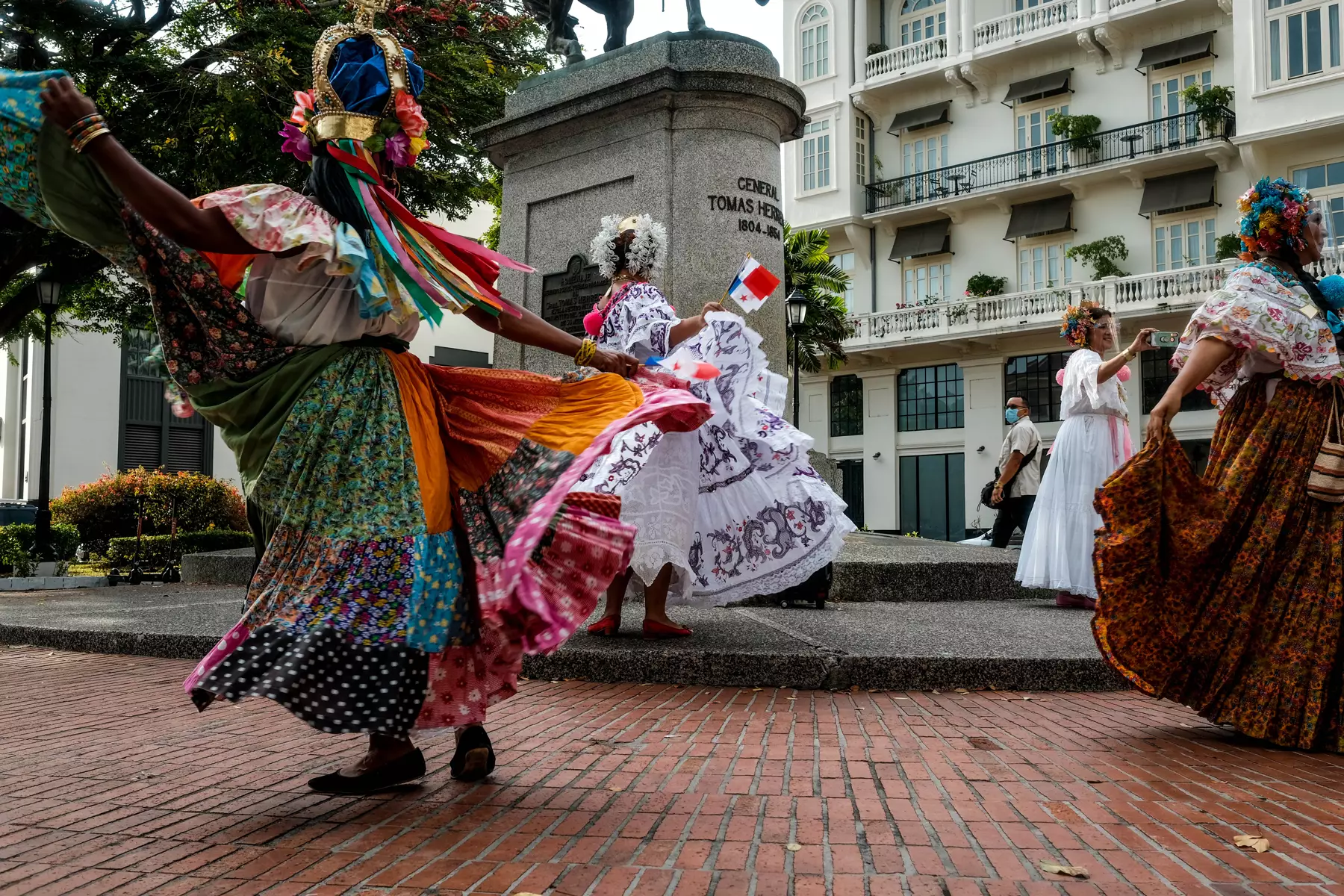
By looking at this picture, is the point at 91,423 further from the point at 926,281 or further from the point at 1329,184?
the point at 1329,184

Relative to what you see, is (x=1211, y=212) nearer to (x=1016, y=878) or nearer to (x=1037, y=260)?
(x=1037, y=260)

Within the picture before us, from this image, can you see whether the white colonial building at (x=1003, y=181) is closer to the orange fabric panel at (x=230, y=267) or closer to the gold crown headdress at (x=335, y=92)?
the gold crown headdress at (x=335, y=92)

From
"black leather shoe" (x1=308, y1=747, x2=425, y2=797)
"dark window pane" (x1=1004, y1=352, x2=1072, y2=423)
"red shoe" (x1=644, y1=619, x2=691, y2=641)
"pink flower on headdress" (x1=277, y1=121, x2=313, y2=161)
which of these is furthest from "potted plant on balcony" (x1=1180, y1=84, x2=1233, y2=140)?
"black leather shoe" (x1=308, y1=747, x2=425, y2=797)

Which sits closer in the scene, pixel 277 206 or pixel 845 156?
pixel 277 206

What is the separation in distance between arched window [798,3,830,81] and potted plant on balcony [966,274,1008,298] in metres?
9.43

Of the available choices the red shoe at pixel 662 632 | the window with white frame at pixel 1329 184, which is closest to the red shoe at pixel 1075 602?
the red shoe at pixel 662 632

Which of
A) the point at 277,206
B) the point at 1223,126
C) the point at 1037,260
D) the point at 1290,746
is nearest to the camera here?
the point at 277,206

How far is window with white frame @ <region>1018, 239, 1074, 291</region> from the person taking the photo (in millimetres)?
31672

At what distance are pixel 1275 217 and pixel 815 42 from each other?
3513 centimetres

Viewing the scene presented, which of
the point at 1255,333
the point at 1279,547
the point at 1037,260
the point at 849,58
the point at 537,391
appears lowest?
the point at 1279,547

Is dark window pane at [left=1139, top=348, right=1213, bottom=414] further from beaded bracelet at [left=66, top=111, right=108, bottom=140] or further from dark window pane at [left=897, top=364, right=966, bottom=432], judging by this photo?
beaded bracelet at [left=66, top=111, right=108, bottom=140]

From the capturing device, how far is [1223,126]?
28.2 metres

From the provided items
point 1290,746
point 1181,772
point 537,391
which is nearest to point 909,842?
point 1181,772

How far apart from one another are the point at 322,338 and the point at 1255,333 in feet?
11.7
